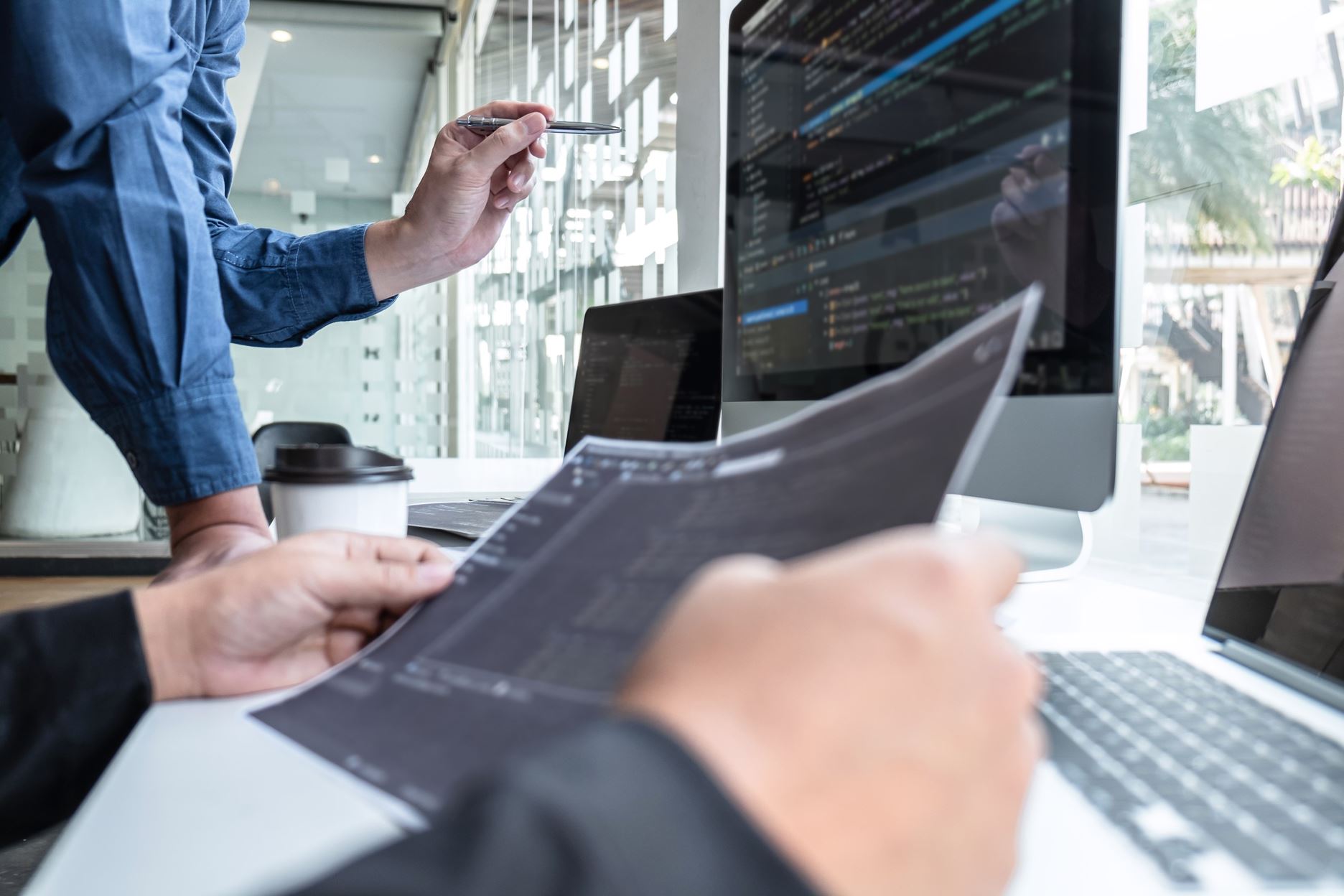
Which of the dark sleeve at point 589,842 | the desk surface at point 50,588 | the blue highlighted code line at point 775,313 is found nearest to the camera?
the dark sleeve at point 589,842

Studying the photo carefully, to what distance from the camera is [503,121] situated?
3.63ft

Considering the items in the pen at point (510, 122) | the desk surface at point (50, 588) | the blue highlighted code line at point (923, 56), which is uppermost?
the pen at point (510, 122)

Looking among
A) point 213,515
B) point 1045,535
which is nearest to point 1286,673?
point 1045,535

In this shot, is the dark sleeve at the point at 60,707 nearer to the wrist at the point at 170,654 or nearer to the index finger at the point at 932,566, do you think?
the wrist at the point at 170,654

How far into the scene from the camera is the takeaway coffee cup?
622 mm

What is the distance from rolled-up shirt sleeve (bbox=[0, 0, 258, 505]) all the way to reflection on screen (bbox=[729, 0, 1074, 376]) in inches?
20.5

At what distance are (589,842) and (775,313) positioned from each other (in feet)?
2.55

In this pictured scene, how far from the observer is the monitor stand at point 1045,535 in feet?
2.51

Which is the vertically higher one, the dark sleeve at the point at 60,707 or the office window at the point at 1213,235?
the office window at the point at 1213,235

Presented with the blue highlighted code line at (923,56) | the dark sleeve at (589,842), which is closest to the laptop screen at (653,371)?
the blue highlighted code line at (923,56)

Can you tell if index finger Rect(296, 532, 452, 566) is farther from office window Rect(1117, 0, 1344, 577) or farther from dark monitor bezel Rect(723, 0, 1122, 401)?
office window Rect(1117, 0, 1344, 577)

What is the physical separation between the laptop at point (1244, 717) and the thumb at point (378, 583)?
0.28 meters

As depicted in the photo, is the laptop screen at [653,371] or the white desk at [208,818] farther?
the laptop screen at [653,371]

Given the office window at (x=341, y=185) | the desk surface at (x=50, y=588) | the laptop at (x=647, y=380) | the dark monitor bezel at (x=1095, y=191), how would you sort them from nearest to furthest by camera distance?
1. the dark monitor bezel at (x=1095, y=191)
2. the laptop at (x=647, y=380)
3. the desk surface at (x=50, y=588)
4. the office window at (x=341, y=185)
